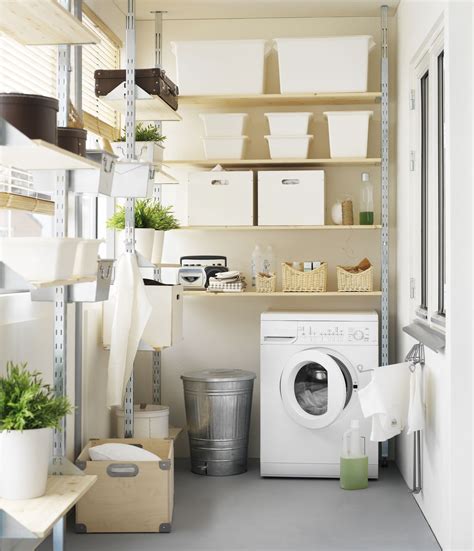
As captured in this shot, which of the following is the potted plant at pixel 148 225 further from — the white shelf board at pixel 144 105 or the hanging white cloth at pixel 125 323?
the white shelf board at pixel 144 105

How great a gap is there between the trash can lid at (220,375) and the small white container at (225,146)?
1.27m

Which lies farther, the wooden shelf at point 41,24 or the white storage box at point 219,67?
the white storage box at point 219,67

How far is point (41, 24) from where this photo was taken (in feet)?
9.67

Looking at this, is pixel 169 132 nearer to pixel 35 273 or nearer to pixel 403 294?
pixel 403 294

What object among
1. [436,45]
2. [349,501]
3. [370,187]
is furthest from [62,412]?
[370,187]

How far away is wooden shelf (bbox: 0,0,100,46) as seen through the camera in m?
2.77

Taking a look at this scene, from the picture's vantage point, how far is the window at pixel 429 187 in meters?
3.90

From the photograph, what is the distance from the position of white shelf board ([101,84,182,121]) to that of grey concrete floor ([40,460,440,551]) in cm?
207

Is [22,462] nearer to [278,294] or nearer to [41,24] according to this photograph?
[41,24]

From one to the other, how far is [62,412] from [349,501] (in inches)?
74.5

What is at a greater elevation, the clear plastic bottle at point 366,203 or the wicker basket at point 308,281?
the clear plastic bottle at point 366,203

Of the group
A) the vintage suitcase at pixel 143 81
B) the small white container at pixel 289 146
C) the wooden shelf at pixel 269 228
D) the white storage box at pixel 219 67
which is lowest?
the wooden shelf at pixel 269 228

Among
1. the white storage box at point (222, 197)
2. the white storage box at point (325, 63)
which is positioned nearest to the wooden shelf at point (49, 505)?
the white storage box at point (222, 197)

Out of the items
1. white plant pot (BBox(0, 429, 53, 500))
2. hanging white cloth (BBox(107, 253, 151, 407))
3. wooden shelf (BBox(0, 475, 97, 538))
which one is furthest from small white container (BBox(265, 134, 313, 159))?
white plant pot (BBox(0, 429, 53, 500))
